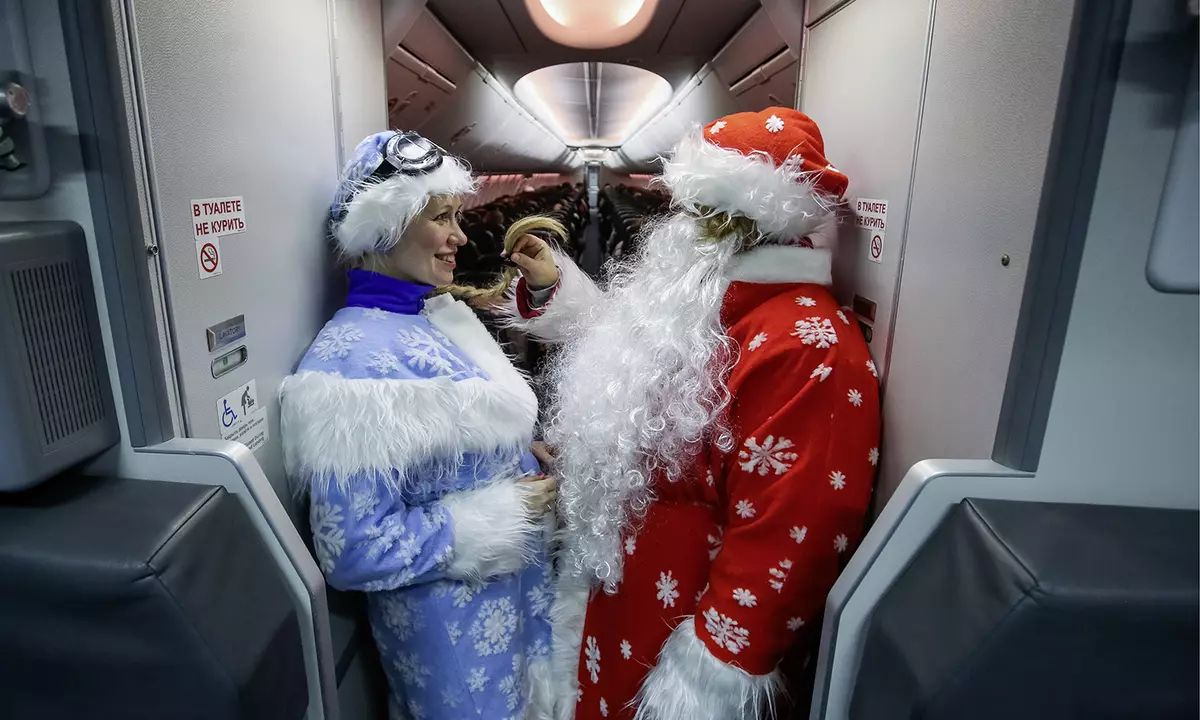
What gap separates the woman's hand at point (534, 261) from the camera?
1.78 metres

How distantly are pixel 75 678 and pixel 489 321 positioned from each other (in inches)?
49.6

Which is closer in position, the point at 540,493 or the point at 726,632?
the point at 726,632

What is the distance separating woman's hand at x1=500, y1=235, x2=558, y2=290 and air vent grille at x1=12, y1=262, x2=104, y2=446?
3.34 ft

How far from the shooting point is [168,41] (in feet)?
3.32

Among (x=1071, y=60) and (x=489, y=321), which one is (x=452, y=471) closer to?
(x=489, y=321)

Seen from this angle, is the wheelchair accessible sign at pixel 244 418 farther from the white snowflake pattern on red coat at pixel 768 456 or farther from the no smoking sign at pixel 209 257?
the white snowflake pattern on red coat at pixel 768 456

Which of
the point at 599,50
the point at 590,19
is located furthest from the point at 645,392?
the point at 599,50

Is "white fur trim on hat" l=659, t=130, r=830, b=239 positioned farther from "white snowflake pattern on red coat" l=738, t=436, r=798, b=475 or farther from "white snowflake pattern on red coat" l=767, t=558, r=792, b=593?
"white snowflake pattern on red coat" l=767, t=558, r=792, b=593

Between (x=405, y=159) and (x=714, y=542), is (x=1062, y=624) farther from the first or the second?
(x=405, y=159)

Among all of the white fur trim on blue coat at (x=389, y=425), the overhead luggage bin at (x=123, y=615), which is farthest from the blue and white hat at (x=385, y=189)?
the overhead luggage bin at (x=123, y=615)

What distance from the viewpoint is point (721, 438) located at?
4.00 feet

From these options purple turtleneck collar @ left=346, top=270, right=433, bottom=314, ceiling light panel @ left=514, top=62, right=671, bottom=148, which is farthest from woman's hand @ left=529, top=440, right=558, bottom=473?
ceiling light panel @ left=514, top=62, right=671, bottom=148

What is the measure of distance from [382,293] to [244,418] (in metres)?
0.42

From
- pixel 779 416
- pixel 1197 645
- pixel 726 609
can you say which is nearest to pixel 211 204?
pixel 779 416
